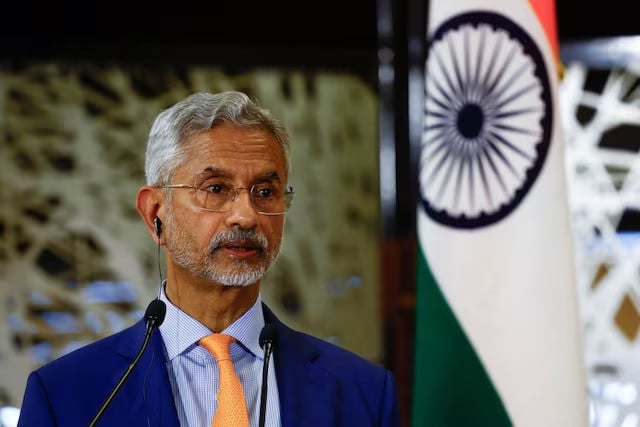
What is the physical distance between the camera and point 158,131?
5.77 ft

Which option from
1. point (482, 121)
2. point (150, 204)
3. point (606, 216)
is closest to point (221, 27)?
point (606, 216)

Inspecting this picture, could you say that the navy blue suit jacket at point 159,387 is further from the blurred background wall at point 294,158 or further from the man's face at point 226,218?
the blurred background wall at point 294,158

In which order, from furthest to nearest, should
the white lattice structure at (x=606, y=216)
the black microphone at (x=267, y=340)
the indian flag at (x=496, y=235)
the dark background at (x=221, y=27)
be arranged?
the white lattice structure at (x=606, y=216) → the dark background at (x=221, y=27) → the indian flag at (x=496, y=235) → the black microphone at (x=267, y=340)

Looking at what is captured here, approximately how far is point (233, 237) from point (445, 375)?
750 mm

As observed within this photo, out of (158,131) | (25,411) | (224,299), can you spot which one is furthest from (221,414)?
(158,131)

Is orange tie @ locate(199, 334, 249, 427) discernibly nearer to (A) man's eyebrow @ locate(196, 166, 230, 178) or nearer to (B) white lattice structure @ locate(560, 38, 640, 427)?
(A) man's eyebrow @ locate(196, 166, 230, 178)

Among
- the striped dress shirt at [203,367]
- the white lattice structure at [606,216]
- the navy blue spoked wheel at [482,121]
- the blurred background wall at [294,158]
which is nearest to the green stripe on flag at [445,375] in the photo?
the navy blue spoked wheel at [482,121]

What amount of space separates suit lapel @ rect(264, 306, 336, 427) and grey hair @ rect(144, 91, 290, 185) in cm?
33

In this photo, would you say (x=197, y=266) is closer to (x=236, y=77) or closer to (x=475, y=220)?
(x=475, y=220)

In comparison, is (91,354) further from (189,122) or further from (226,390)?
(189,122)

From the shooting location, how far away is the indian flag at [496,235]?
213 centimetres

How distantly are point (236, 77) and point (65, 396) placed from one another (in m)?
3.00

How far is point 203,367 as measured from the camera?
1716 millimetres

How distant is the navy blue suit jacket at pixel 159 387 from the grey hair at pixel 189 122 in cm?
29
